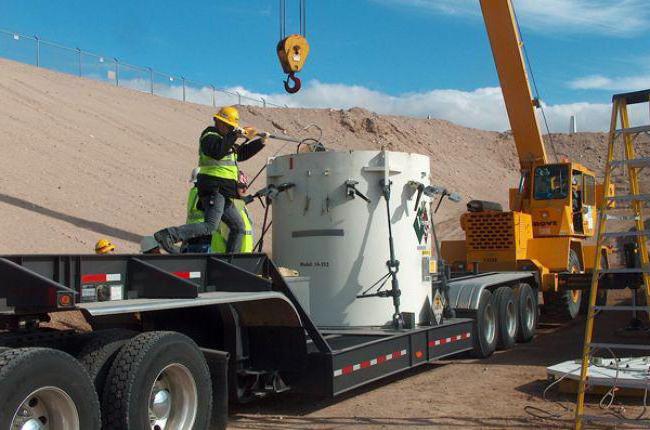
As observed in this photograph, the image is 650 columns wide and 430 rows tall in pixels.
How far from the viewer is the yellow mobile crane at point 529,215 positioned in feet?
45.9

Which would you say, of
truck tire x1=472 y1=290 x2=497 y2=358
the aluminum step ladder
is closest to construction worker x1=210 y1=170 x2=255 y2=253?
the aluminum step ladder

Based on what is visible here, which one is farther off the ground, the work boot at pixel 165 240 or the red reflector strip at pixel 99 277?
the work boot at pixel 165 240

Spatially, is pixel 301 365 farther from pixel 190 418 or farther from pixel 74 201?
pixel 74 201

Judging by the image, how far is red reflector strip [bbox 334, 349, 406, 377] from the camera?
23.6ft

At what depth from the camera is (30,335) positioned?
5000 mm

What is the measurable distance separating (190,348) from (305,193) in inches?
140

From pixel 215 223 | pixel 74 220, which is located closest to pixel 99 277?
pixel 215 223

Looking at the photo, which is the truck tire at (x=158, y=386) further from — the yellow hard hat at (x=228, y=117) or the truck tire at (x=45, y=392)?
the yellow hard hat at (x=228, y=117)

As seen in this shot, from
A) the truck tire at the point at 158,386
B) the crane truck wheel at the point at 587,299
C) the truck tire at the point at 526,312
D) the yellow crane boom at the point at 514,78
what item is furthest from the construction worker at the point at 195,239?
the crane truck wheel at the point at 587,299

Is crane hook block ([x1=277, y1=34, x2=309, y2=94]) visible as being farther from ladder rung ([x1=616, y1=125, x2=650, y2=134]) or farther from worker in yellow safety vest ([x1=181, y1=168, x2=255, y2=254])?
ladder rung ([x1=616, y1=125, x2=650, y2=134])

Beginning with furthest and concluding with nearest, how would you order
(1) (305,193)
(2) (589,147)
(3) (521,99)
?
(2) (589,147) < (3) (521,99) < (1) (305,193)

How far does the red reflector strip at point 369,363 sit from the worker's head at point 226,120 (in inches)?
98.0

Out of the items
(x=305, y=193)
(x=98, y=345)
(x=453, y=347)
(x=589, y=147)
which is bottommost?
(x=453, y=347)

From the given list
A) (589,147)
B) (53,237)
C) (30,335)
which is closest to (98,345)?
(30,335)
